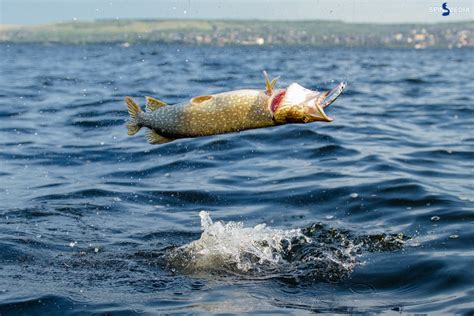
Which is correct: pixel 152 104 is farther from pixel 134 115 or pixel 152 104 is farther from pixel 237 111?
pixel 237 111

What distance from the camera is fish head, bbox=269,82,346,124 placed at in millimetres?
5426

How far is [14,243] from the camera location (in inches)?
350

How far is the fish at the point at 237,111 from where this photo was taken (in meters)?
5.48

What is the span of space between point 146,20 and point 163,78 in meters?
141

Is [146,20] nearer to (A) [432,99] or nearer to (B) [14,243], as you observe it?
(A) [432,99]

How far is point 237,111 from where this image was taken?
5840 mm

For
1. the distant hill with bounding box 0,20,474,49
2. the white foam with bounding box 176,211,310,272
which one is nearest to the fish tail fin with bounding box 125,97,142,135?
the white foam with bounding box 176,211,310,272

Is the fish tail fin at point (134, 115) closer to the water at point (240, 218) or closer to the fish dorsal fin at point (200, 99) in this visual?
the fish dorsal fin at point (200, 99)

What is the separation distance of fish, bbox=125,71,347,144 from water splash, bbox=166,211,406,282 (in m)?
2.24

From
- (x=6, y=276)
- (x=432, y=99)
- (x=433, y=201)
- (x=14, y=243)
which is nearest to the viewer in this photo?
(x=6, y=276)

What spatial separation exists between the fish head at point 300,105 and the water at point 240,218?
2.08 m

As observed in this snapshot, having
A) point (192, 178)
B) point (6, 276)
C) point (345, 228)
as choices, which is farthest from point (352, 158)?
point (6, 276)

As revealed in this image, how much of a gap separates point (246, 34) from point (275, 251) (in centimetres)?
12466

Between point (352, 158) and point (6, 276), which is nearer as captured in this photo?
point (6, 276)
